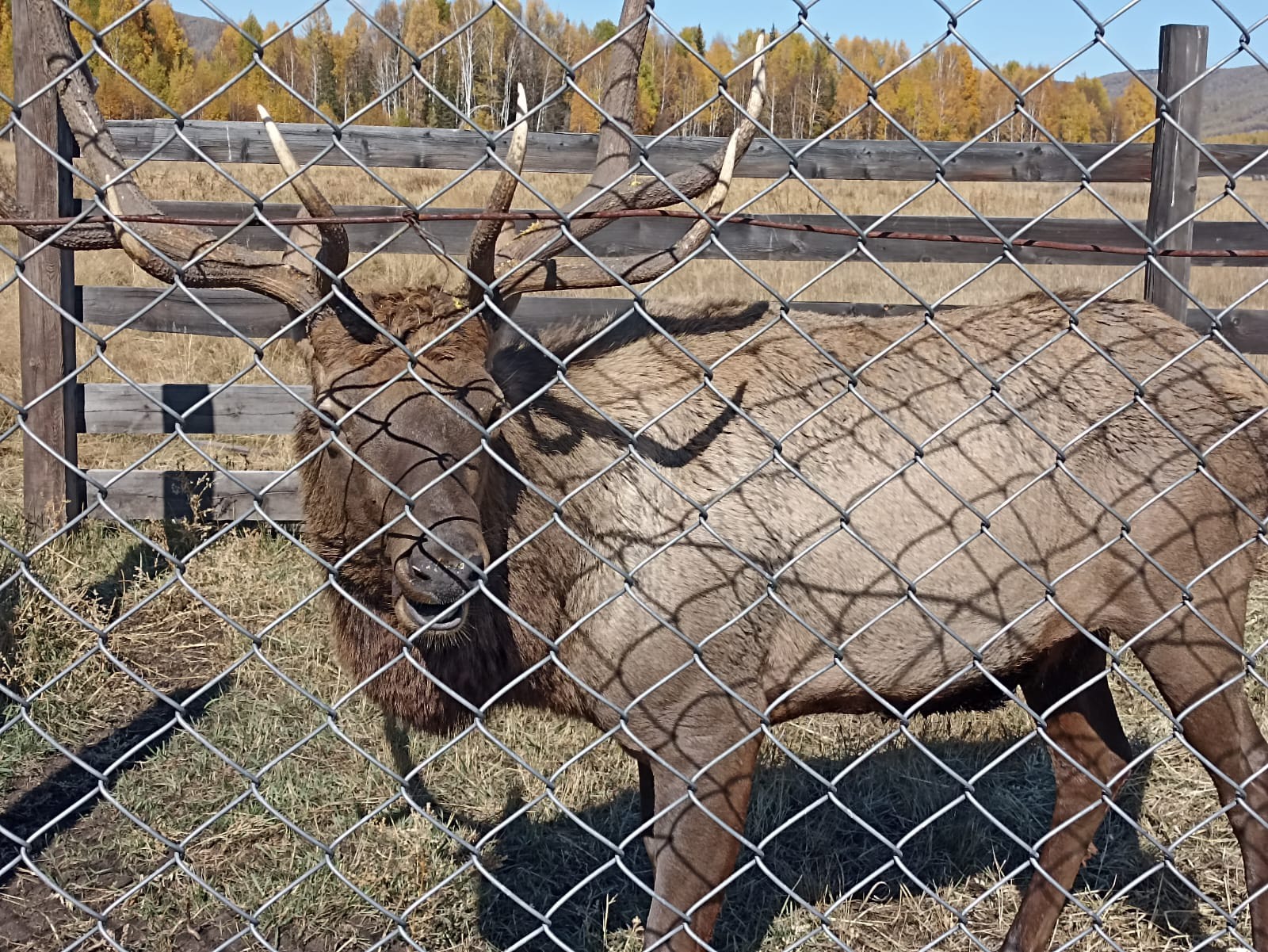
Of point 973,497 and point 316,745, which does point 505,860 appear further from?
point 973,497

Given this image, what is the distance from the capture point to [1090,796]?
400 centimetres

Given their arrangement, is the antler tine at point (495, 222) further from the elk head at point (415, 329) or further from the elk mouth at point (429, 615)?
the elk mouth at point (429, 615)

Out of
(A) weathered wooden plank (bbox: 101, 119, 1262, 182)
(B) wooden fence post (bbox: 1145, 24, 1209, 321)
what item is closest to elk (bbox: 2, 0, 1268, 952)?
(B) wooden fence post (bbox: 1145, 24, 1209, 321)

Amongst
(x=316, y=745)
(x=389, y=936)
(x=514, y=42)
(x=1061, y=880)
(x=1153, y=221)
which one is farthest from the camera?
(x=1153, y=221)

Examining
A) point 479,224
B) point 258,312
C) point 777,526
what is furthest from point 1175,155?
point 258,312

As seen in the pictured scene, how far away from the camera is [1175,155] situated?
6230mm

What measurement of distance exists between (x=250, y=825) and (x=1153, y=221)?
5.75m

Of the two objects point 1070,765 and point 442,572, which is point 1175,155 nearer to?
point 1070,765

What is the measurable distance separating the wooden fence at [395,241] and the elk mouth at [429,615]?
2.97 m

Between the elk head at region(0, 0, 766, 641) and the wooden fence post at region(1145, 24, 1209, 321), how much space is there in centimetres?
441

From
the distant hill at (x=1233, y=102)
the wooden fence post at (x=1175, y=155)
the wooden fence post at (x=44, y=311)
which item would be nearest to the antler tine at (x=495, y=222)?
the wooden fence post at (x=44, y=311)

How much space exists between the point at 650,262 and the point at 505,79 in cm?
455

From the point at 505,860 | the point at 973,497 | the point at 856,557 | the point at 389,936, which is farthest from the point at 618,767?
the point at 389,936

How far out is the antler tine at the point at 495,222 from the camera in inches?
93.0
